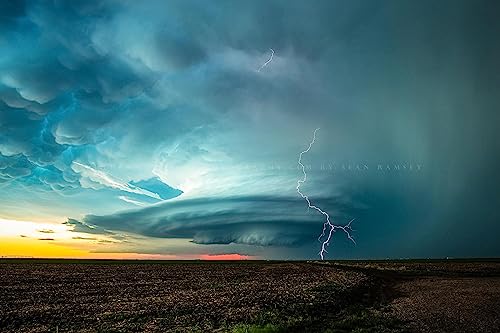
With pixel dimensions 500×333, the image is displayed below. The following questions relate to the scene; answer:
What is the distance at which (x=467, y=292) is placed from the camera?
3962 cm

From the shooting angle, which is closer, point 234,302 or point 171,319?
point 171,319

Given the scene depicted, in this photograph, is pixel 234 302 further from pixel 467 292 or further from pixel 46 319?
pixel 467 292

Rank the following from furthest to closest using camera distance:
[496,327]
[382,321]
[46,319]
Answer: [46,319] → [382,321] → [496,327]

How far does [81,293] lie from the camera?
137 ft

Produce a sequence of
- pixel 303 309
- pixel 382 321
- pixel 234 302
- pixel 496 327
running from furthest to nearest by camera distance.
Result: 1. pixel 234 302
2. pixel 303 309
3. pixel 382 321
4. pixel 496 327

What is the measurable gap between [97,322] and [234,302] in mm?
11647

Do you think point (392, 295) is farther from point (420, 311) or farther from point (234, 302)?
point (234, 302)

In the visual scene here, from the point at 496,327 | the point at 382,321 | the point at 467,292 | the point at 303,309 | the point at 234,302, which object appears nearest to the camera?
the point at 496,327

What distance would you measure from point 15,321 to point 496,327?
2891 cm

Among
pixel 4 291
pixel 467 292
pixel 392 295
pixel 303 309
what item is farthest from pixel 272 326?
pixel 4 291

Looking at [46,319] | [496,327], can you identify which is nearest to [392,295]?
[496,327]

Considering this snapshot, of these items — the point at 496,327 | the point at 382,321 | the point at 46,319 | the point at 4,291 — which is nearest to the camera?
the point at 496,327

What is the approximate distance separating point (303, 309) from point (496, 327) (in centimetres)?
1202

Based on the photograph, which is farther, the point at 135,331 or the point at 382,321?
the point at 382,321
